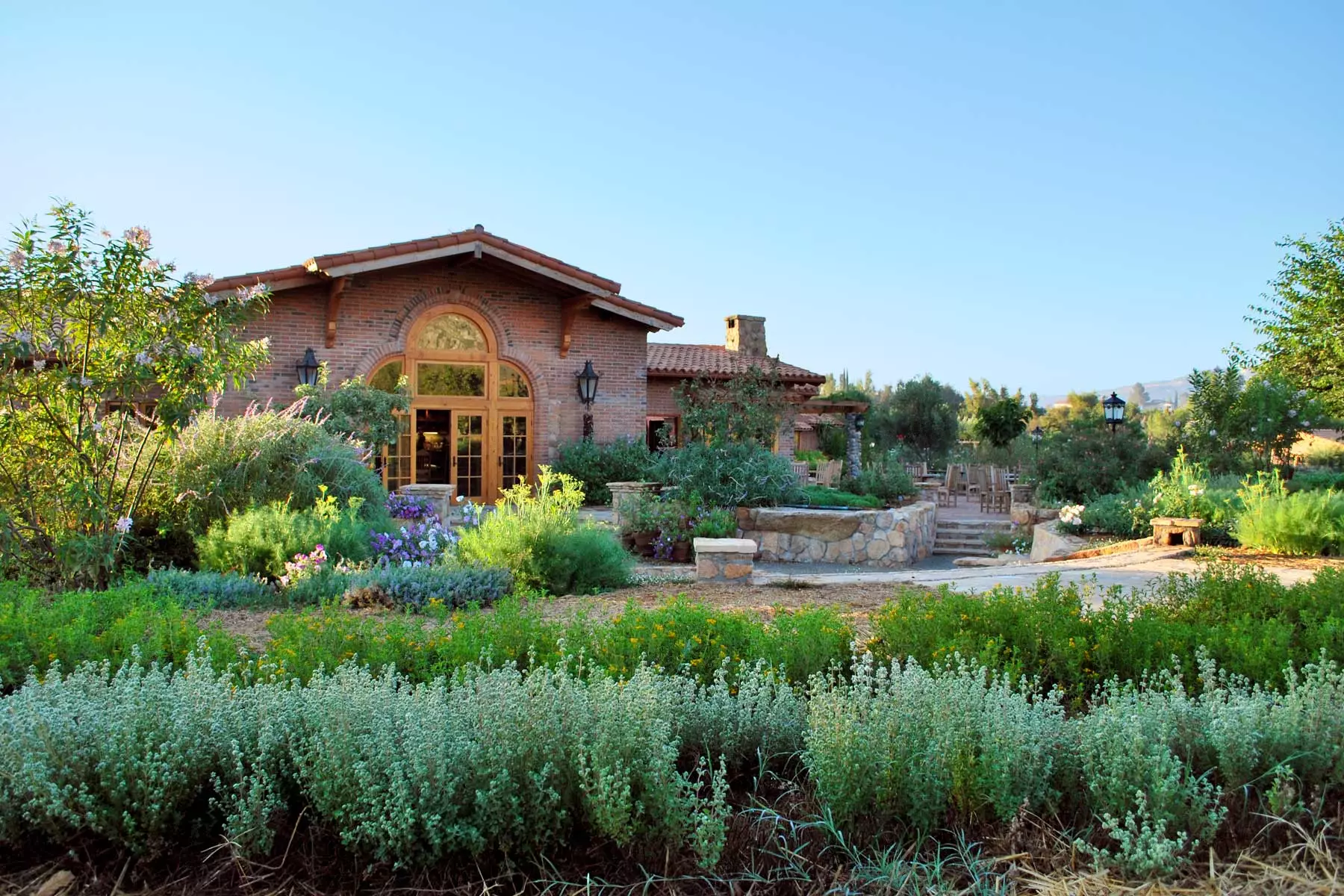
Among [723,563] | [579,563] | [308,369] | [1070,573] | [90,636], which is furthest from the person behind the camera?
[308,369]

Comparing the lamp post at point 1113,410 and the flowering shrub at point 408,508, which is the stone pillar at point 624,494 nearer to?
the flowering shrub at point 408,508

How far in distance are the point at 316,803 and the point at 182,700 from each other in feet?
2.26

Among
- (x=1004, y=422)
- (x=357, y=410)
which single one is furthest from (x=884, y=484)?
(x=1004, y=422)

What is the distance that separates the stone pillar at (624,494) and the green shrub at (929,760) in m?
8.46

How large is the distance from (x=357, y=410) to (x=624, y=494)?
14.0ft

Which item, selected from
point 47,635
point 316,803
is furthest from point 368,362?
point 316,803

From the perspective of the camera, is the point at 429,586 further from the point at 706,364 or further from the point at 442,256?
the point at 706,364

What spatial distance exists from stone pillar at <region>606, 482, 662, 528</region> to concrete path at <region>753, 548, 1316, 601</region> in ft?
10.1

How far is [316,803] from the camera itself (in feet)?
7.88

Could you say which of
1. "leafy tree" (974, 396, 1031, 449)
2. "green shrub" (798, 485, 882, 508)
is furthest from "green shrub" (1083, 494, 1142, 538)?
"leafy tree" (974, 396, 1031, 449)

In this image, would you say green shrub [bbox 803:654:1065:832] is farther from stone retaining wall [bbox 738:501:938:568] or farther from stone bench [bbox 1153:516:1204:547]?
stone retaining wall [bbox 738:501:938:568]

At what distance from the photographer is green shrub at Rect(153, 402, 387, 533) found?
7.98 metres

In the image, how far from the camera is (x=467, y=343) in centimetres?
1518

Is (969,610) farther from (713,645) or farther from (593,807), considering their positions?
(593,807)
